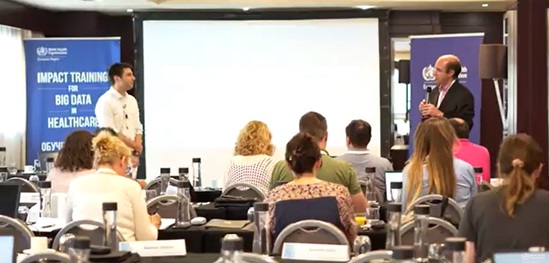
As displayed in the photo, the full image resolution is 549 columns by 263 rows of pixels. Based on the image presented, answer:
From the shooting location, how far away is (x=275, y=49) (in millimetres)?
12461

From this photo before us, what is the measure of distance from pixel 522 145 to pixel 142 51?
29.8ft

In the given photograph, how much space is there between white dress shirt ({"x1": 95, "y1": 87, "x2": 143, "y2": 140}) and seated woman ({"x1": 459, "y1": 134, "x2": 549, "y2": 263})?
5.62 metres

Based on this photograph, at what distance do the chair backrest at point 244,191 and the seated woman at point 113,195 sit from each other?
60.9 inches

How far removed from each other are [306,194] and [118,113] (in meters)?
4.81

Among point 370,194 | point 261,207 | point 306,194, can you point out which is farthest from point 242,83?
point 261,207

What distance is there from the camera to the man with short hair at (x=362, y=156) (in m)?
6.82

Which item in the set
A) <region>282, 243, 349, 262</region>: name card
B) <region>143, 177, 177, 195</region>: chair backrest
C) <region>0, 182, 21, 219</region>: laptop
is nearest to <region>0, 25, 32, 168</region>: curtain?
<region>143, 177, 177, 195</region>: chair backrest

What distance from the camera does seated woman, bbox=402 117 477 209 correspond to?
207 inches

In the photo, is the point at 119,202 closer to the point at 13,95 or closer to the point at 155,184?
the point at 155,184

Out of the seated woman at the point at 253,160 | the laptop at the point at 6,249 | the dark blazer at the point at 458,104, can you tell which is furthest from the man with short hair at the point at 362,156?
the laptop at the point at 6,249

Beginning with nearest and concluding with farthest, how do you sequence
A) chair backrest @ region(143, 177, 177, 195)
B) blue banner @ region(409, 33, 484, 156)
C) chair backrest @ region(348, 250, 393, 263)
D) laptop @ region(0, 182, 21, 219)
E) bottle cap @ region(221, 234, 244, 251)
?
1. bottle cap @ region(221, 234, 244, 251)
2. chair backrest @ region(348, 250, 393, 263)
3. laptop @ region(0, 182, 21, 219)
4. chair backrest @ region(143, 177, 177, 195)
5. blue banner @ region(409, 33, 484, 156)

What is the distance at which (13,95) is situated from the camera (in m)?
12.1

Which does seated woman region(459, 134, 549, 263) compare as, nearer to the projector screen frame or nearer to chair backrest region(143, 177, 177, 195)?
chair backrest region(143, 177, 177, 195)

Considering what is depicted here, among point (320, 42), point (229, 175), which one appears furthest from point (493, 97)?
point (229, 175)
